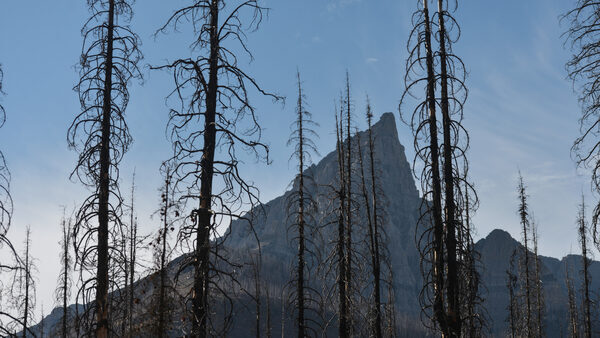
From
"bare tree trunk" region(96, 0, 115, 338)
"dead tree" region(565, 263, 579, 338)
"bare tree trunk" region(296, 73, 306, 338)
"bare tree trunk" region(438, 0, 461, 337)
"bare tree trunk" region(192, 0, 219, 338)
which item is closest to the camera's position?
"bare tree trunk" region(192, 0, 219, 338)

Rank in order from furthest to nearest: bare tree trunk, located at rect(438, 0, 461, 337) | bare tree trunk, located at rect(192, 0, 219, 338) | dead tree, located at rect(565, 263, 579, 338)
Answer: dead tree, located at rect(565, 263, 579, 338), bare tree trunk, located at rect(438, 0, 461, 337), bare tree trunk, located at rect(192, 0, 219, 338)

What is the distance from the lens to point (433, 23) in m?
11.5

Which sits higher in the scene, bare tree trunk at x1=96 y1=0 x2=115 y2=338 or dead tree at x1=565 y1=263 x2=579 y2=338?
bare tree trunk at x1=96 y1=0 x2=115 y2=338

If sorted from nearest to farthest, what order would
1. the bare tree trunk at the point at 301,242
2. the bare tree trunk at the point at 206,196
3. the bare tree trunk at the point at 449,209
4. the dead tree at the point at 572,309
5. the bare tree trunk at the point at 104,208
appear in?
the bare tree trunk at the point at 206,196, the bare tree trunk at the point at 449,209, the bare tree trunk at the point at 104,208, the bare tree trunk at the point at 301,242, the dead tree at the point at 572,309

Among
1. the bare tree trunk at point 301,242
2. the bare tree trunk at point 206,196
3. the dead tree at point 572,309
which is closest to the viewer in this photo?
the bare tree trunk at point 206,196

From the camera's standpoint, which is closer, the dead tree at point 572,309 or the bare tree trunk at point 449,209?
the bare tree trunk at point 449,209

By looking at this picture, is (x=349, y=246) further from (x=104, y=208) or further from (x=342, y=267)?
(x=104, y=208)

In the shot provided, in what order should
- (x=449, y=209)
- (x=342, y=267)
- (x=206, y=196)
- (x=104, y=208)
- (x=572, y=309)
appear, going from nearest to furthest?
1. (x=206, y=196)
2. (x=449, y=209)
3. (x=104, y=208)
4. (x=342, y=267)
5. (x=572, y=309)

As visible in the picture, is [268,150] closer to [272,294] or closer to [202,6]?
[202,6]

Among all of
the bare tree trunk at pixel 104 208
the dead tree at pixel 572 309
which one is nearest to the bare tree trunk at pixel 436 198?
the bare tree trunk at pixel 104 208

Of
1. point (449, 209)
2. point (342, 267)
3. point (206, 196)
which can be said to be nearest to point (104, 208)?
point (206, 196)

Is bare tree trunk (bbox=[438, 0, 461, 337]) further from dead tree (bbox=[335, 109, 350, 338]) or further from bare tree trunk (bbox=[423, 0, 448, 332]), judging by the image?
dead tree (bbox=[335, 109, 350, 338])

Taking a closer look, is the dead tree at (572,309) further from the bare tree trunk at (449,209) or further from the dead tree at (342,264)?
the bare tree trunk at (449,209)

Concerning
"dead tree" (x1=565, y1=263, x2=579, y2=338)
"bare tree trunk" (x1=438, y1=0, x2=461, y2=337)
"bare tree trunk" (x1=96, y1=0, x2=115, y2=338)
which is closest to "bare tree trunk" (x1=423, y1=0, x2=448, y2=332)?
"bare tree trunk" (x1=438, y1=0, x2=461, y2=337)
